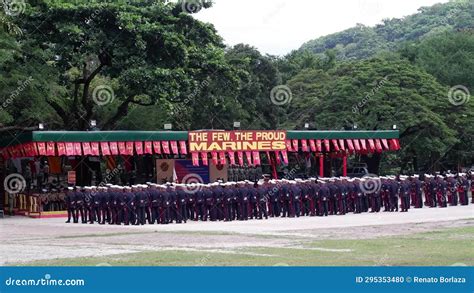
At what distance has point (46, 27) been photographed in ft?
132

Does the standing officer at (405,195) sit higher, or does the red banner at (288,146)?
the red banner at (288,146)

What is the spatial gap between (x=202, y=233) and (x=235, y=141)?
46.0ft

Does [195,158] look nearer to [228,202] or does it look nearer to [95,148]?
[95,148]

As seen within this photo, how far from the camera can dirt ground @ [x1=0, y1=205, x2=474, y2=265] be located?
770 inches

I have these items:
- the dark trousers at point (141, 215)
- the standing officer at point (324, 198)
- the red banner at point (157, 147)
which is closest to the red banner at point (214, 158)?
the red banner at point (157, 147)

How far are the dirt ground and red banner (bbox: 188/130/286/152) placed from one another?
22.7ft

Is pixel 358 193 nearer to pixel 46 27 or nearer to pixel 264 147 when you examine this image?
pixel 264 147

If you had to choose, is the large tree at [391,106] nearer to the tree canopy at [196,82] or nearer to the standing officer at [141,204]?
the tree canopy at [196,82]

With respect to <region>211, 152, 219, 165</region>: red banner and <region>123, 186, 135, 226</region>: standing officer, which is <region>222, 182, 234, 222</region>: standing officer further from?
<region>211, 152, 219, 165</region>: red banner

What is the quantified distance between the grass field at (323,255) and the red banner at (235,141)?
1710 cm

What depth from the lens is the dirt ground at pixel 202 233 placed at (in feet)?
64.1

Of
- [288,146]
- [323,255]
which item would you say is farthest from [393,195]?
[323,255]

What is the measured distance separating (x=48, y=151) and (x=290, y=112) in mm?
28310
